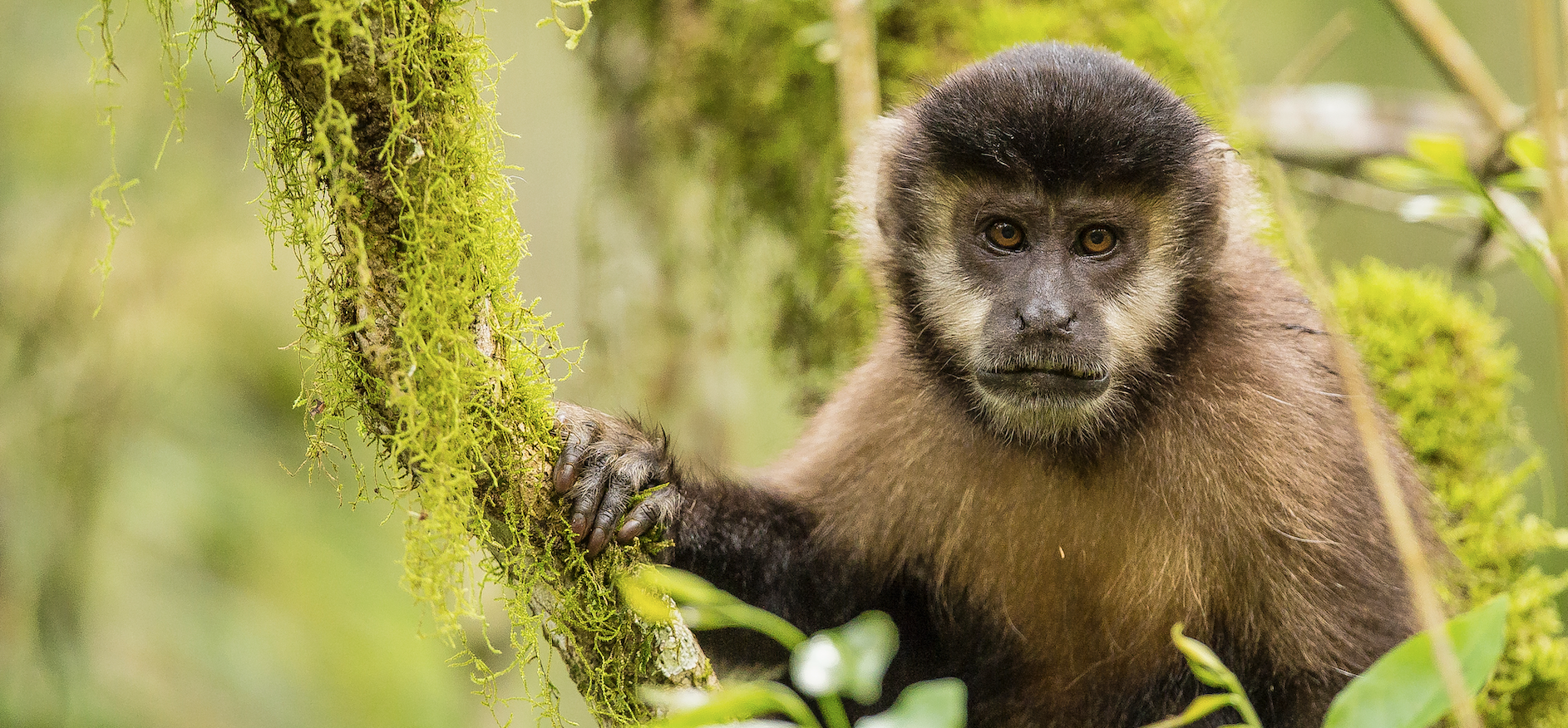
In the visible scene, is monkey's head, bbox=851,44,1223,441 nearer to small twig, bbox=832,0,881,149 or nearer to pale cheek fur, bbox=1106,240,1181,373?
pale cheek fur, bbox=1106,240,1181,373

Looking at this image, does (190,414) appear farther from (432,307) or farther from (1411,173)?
(1411,173)

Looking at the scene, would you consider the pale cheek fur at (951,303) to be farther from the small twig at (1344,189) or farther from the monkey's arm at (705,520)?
the small twig at (1344,189)

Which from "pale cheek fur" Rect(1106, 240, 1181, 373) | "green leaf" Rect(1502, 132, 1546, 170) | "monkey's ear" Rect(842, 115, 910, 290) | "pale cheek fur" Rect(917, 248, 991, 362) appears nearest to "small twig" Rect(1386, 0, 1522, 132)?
"green leaf" Rect(1502, 132, 1546, 170)

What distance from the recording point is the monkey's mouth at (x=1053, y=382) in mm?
3611

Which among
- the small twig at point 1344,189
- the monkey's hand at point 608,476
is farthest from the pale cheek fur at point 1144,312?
the small twig at point 1344,189

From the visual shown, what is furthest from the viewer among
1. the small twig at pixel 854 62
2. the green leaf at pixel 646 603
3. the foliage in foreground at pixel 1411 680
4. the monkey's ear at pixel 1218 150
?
the small twig at pixel 854 62

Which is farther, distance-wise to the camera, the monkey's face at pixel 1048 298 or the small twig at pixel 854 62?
the small twig at pixel 854 62

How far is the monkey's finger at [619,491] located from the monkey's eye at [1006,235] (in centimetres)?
136

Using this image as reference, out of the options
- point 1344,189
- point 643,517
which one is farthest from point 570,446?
point 1344,189

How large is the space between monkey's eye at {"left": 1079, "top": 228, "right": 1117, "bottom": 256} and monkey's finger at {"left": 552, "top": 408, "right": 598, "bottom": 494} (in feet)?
5.55

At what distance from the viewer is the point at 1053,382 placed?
3.63 meters

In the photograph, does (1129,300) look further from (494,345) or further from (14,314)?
(14,314)

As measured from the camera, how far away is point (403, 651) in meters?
6.74

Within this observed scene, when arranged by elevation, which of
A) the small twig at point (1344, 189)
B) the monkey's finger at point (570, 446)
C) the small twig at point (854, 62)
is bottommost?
the monkey's finger at point (570, 446)
